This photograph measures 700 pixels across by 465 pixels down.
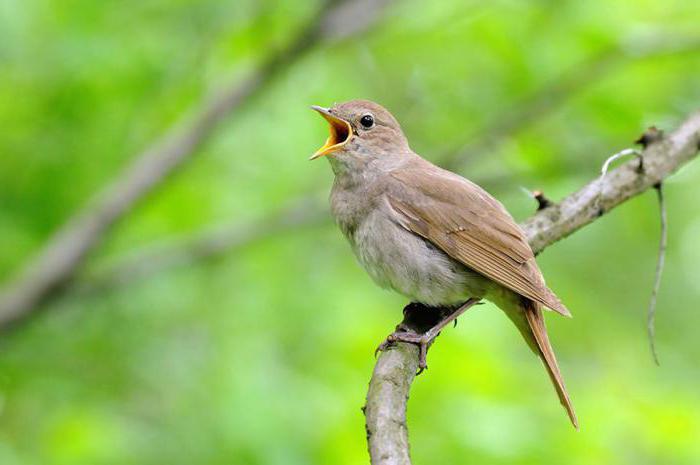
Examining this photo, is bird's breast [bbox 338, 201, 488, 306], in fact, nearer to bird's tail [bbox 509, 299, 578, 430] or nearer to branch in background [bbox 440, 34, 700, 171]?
bird's tail [bbox 509, 299, 578, 430]

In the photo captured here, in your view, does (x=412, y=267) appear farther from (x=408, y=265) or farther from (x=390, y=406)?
(x=390, y=406)

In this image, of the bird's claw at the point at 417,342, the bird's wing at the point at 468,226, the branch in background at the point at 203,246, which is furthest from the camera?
the branch in background at the point at 203,246

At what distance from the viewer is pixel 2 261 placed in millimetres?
6938

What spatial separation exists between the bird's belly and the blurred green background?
44 cm

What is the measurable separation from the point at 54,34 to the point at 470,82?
8.92 ft

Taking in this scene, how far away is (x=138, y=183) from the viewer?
6.87m

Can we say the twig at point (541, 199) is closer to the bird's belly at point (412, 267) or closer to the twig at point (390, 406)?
the bird's belly at point (412, 267)

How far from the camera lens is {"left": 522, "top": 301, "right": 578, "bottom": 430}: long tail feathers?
430 centimetres

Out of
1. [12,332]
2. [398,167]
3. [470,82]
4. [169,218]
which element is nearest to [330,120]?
[398,167]

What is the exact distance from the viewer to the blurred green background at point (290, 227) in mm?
5062

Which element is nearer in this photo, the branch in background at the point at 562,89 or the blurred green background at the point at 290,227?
the blurred green background at the point at 290,227

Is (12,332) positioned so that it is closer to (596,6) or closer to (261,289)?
(261,289)

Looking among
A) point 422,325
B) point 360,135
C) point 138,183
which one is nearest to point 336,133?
point 360,135

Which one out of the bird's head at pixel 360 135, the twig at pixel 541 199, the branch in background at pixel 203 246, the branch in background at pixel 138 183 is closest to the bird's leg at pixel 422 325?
the twig at pixel 541 199
